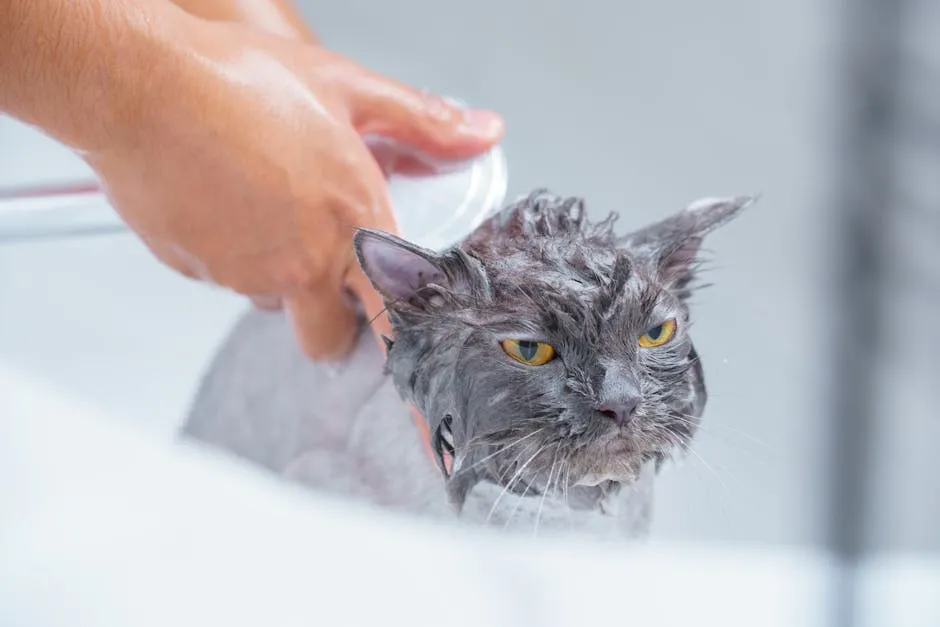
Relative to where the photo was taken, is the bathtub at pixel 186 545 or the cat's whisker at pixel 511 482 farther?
the bathtub at pixel 186 545

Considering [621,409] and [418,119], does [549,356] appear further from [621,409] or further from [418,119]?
[418,119]

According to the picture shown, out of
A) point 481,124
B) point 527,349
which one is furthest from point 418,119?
point 527,349

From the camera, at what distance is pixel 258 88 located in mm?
352

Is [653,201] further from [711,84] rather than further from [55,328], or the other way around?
[55,328]

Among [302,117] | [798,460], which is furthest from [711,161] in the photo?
[302,117]

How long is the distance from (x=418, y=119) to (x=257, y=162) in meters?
0.07

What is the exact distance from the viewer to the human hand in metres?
0.35

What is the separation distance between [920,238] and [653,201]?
9.8 inches

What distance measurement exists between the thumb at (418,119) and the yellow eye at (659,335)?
0.48ft

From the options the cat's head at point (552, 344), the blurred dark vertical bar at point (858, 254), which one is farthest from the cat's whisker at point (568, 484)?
the blurred dark vertical bar at point (858, 254)

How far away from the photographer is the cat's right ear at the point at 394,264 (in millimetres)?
289

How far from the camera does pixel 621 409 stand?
10.8 inches

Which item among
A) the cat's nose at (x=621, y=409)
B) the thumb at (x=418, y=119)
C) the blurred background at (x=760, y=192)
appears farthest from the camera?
the blurred background at (x=760, y=192)

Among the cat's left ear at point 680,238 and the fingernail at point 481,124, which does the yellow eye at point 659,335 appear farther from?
the fingernail at point 481,124
